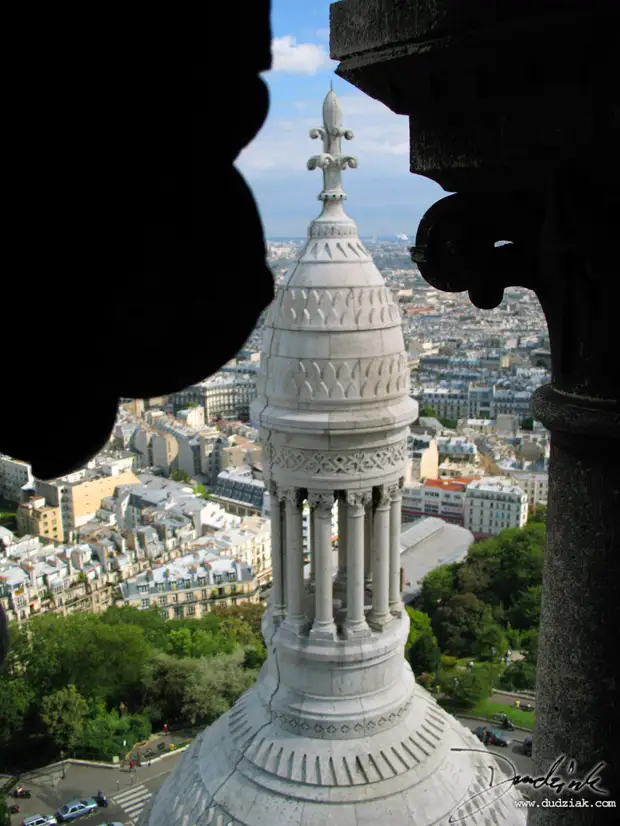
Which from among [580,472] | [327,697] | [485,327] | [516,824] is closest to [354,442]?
[327,697]

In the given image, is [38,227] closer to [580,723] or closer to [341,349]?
[580,723]

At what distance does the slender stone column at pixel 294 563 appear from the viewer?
6184 millimetres

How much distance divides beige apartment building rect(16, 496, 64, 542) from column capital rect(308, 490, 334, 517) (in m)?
43.1

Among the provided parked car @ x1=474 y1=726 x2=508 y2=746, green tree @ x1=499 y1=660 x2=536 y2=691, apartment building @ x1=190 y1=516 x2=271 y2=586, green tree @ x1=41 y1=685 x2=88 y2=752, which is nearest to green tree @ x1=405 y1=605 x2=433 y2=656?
green tree @ x1=499 y1=660 x2=536 y2=691

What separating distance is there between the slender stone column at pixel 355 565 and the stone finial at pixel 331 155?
2.24m

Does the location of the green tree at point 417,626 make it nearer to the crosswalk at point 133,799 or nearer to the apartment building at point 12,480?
the crosswalk at point 133,799

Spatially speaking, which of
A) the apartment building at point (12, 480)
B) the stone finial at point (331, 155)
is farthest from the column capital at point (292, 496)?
the apartment building at point (12, 480)

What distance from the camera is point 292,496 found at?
6.16 meters

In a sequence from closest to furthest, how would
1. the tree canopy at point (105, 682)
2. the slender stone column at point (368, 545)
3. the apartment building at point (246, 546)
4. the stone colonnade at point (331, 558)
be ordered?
the stone colonnade at point (331, 558), the slender stone column at point (368, 545), the tree canopy at point (105, 682), the apartment building at point (246, 546)

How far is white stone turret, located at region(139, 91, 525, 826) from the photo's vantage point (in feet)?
19.1

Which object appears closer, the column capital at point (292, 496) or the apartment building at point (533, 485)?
the column capital at point (292, 496)

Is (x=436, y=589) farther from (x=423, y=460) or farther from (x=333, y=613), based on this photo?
(x=333, y=613)

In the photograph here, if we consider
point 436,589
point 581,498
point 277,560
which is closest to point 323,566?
point 277,560

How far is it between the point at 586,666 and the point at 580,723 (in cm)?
18
